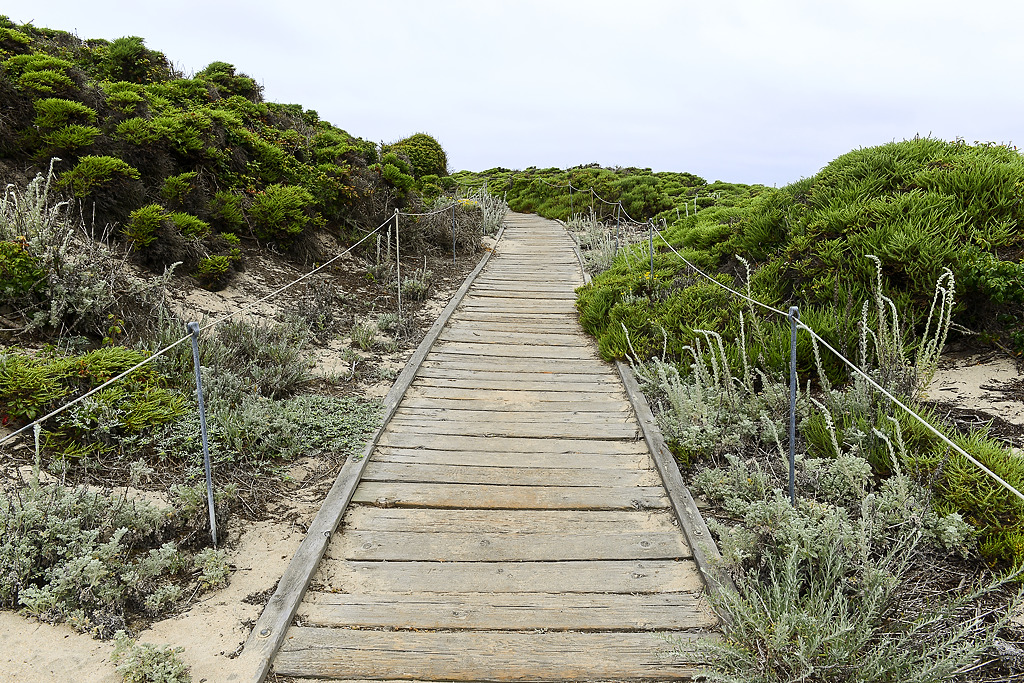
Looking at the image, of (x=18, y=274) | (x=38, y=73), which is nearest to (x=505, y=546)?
(x=18, y=274)

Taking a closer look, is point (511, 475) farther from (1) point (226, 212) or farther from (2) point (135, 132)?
(2) point (135, 132)

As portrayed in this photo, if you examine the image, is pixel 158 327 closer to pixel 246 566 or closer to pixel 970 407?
pixel 246 566

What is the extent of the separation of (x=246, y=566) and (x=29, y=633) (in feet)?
2.78

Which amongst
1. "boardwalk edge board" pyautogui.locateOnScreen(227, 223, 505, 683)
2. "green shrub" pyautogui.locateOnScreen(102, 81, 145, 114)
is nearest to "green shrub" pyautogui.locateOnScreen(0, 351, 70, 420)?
"boardwalk edge board" pyautogui.locateOnScreen(227, 223, 505, 683)

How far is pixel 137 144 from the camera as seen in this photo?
289 inches

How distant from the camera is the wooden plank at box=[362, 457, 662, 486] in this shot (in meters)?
3.88

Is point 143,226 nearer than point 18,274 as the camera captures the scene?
No

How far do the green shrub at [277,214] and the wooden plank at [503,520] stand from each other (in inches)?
229

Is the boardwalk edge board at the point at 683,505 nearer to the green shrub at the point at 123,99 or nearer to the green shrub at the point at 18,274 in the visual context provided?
the green shrub at the point at 18,274

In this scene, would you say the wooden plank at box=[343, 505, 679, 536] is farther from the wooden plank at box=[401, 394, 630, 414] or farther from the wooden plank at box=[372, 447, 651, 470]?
the wooden plank at box=[401, 394, 630, 414]

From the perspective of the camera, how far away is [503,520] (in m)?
3.47

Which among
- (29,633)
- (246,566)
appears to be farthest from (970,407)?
Answer: (29,633)

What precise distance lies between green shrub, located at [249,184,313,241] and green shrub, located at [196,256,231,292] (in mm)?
1484

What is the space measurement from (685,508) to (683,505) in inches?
1.3
